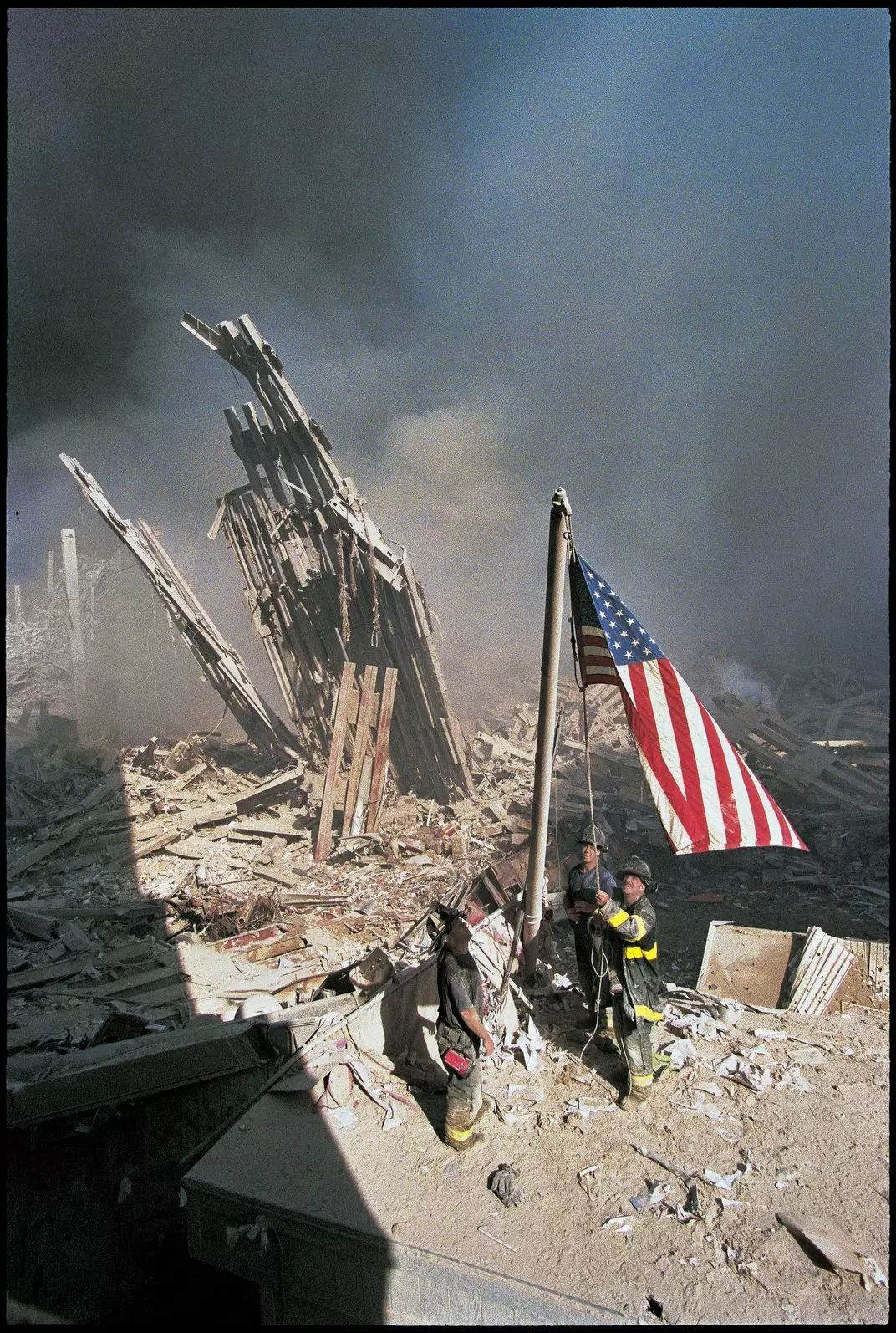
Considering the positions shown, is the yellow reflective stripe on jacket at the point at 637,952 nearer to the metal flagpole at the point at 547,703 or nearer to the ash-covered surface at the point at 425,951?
the metal flagpole at the point at 547,703

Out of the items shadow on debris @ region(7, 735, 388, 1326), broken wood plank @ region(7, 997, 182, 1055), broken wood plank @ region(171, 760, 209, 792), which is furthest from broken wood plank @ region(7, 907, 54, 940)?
broken wood plank @ region(171, 760, 209, 792)

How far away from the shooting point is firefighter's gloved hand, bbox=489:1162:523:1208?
344 cm

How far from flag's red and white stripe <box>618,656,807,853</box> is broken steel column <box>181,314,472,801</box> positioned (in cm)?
730

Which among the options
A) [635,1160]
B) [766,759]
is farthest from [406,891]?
[766,759]

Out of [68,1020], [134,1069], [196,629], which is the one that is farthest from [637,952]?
[196,629]

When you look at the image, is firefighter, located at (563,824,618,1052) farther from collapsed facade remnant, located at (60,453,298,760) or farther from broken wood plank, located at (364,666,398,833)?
collapsed facade remnant, located at (60,453,298,760)

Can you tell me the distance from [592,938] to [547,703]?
6.20ft

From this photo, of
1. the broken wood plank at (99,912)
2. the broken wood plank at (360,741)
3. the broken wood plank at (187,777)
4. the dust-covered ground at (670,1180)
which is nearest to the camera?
the dust-covered ground at (670,1180)

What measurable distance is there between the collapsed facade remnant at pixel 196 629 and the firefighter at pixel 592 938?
946 centimetres

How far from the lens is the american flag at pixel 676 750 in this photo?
4.26m

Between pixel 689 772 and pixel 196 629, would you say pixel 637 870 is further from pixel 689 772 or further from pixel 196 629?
pixel 196 629

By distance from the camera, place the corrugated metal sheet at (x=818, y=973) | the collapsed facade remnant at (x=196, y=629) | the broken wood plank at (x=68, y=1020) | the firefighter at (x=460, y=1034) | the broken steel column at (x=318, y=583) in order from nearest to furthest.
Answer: the firefighter at (x=460, y=1034)
the corrugated metal sheet at (x=818, y=973)
the broken wood plank at (x=68, y=1020)
the broken steel column at (x=318, y=583)
the collapsed facade remnant at (x=196, y=629)

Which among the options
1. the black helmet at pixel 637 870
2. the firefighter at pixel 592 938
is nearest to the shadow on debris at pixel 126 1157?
the firefighter at pixel 592 938

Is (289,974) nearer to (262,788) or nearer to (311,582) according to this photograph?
(262,788)
